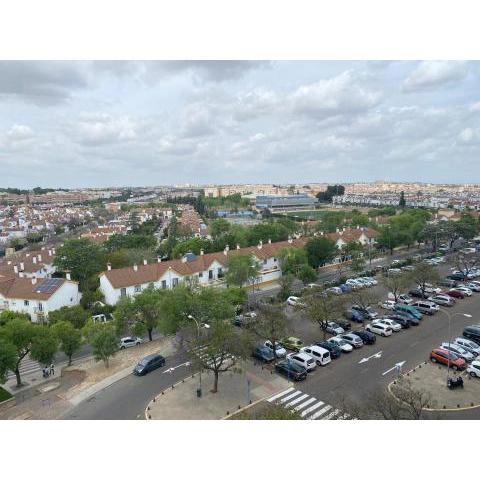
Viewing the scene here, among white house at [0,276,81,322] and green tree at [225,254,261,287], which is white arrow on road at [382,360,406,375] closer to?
green tree at [225,254,261,287]

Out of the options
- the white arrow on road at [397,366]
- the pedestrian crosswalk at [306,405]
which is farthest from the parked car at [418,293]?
the pedestrian crosswalk at [306,405]

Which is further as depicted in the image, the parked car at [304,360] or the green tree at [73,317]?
the green tree at [73,317]

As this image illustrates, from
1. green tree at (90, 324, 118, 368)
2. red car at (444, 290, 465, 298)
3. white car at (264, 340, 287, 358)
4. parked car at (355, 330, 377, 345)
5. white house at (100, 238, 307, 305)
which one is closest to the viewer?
green tree at (90, 324, 118, 368)

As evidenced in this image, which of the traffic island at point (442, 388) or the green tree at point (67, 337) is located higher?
the green tree at point (67, 337)

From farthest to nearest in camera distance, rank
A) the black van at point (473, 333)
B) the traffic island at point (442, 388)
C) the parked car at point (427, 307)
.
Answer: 1. the parked car at point (427, 307)
2. the black van at point (473, 333)
3. the traffic island at point (442, 388)

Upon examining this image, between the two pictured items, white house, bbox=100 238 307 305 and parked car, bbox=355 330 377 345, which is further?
white house, bbox=100 238 307 305

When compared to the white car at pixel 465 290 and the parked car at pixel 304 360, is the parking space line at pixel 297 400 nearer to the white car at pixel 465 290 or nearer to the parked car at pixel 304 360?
the parked car at pixel 304 360

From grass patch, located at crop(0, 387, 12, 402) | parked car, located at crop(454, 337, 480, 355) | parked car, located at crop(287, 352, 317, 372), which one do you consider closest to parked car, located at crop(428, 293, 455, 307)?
parked car, located at crop(454, 337, 480, 355)
